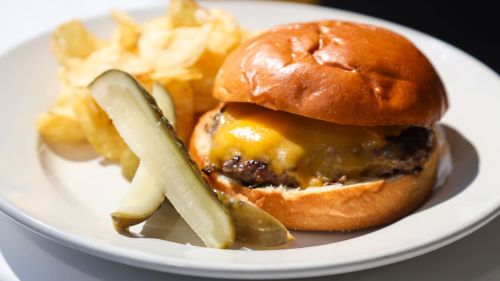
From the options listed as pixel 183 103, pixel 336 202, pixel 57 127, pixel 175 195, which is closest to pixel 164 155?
pixel 175 195

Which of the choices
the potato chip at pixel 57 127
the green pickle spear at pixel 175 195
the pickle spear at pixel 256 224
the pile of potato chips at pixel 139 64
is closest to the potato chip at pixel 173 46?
the pile of potato chips at pixel 139 64

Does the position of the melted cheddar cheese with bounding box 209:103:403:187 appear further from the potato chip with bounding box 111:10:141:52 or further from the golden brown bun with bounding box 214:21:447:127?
the potato chip with bounding box 111:10:141:52

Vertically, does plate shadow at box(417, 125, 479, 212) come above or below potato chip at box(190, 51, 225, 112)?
below

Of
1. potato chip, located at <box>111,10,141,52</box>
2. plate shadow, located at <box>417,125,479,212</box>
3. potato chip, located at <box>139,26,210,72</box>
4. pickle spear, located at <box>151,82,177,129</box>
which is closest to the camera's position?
plate shadow, located at <box>417,125,479,212</box>

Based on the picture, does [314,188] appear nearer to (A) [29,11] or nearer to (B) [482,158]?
(B) [482,158]

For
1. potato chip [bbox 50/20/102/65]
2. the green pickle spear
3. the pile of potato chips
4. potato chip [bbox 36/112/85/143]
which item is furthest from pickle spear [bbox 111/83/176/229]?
potato chip [bbox 50/20/102/65]

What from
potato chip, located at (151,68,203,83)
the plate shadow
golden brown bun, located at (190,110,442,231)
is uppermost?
potato chip, located at (151,68,203,83)
